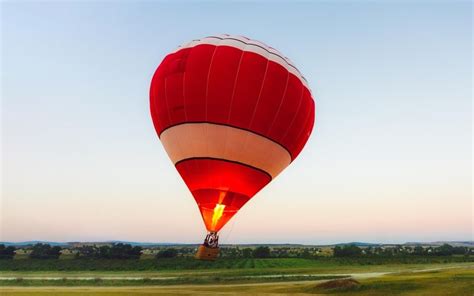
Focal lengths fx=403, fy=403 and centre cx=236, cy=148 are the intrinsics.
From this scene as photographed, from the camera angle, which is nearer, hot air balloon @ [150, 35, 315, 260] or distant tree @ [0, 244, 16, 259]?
hot air balloon @ [150, 35, 315, 260]

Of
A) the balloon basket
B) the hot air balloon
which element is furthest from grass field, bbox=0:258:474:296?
the hot air balloon

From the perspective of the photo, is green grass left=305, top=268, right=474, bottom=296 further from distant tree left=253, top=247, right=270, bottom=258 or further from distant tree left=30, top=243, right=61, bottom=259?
distant tree left=30, top=243, right=61, bottom=259

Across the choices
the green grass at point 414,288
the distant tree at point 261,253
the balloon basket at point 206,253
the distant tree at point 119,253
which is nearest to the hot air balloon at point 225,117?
the balloon basket at point 206,253

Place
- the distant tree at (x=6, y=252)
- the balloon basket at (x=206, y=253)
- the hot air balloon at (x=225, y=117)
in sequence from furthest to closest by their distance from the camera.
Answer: the distant tree at (x=6, y=252) → the hot air balloon at (x=225, y=117) → the balloon basket at (x=206, y=253)

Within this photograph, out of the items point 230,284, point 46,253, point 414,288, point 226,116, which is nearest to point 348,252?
point 230,284

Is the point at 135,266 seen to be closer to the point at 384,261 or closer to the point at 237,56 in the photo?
the point at 384,261

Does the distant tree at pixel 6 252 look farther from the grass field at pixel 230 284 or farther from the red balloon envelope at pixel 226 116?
the red balloon envelope at pixel 226 116
